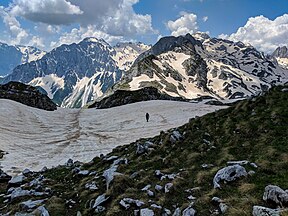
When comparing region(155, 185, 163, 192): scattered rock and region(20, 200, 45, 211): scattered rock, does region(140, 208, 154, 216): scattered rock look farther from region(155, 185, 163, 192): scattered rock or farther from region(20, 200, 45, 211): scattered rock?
region(20, 200, 45, 211): scattered rock

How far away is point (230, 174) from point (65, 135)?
174 feet

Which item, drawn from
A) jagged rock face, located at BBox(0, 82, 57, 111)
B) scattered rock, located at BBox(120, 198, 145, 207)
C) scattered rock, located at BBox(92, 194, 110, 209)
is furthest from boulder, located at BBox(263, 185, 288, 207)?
jagged rock face, located at BBox(0, 82, 57, 111)

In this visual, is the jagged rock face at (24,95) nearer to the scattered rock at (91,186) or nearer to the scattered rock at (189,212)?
the scattered rock at (91,186)

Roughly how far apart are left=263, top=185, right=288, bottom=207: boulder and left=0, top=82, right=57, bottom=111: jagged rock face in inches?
5530

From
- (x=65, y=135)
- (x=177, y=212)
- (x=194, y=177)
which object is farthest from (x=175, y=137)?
(x=65, y=135)

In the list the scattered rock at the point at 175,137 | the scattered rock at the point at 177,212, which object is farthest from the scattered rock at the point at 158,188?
the scattered rock at the point at 175,137

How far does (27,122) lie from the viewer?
265ft

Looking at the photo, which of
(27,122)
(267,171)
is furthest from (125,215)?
(27,122)

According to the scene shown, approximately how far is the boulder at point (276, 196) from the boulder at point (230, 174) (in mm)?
2348

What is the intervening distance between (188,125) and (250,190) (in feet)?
44.4

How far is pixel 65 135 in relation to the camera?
208 ft

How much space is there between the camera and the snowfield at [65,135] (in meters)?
40.6

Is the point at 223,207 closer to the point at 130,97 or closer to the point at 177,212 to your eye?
the point at 177,212

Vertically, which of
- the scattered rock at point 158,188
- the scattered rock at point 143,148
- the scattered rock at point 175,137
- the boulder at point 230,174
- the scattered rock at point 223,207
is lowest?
the scattered rock at point 223,207
